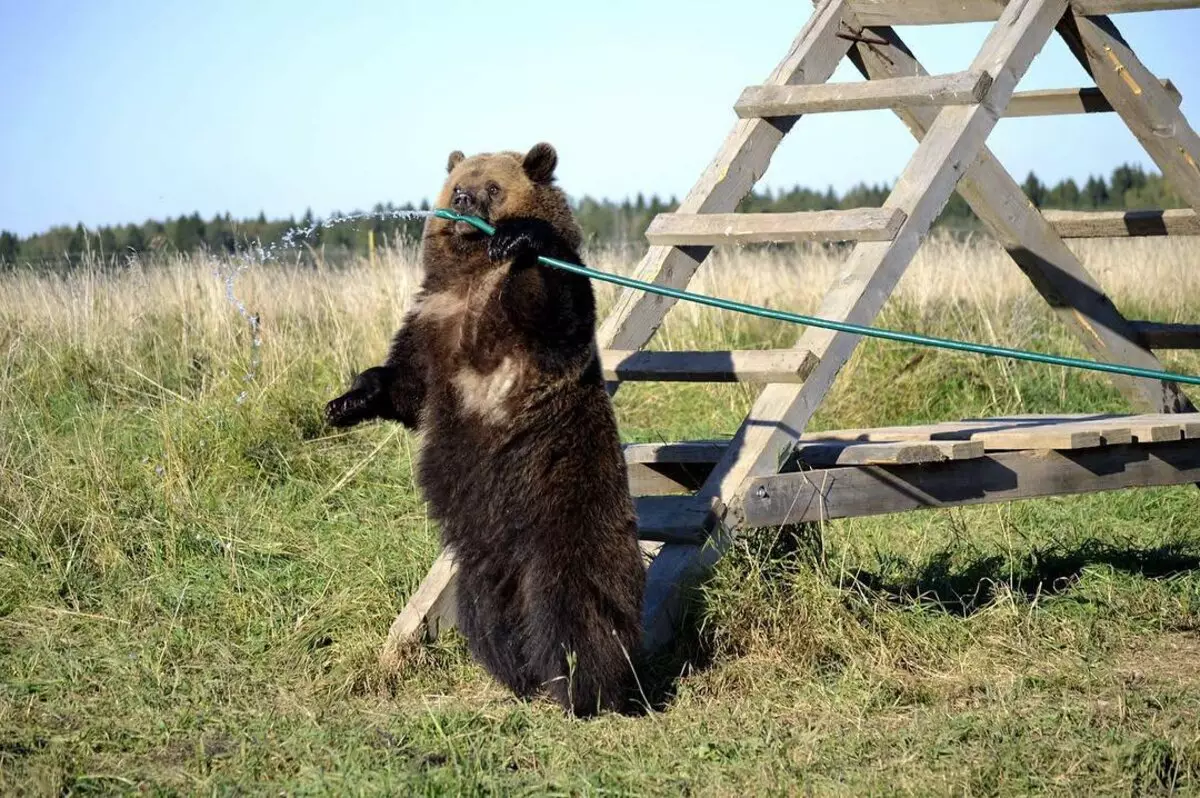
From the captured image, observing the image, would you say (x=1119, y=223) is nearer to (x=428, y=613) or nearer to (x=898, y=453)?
(x=898, y=453)

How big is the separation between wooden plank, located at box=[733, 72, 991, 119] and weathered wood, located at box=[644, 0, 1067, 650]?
8cm

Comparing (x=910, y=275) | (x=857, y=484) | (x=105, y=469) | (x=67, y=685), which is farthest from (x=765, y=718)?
(x=910, y=275)

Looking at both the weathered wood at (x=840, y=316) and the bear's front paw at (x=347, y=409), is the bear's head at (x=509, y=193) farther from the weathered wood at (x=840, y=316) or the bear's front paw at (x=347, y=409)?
the weathered wood at (x=840, y=316)

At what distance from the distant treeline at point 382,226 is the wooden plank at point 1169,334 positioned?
9.20 ft

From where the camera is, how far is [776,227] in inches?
193

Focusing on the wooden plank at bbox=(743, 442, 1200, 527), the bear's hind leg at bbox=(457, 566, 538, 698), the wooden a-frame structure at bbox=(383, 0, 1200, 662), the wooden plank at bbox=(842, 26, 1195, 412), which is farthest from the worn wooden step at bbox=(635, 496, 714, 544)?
the wooden plank at bbox=(842, 26, 1195, 412)

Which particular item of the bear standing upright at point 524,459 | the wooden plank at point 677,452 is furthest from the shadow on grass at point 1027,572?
the bear standing upright at point 524,459

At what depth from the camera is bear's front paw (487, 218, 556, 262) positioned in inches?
166

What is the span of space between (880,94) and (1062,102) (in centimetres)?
160

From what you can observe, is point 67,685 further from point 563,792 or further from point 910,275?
point 910,275

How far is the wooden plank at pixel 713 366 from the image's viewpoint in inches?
184

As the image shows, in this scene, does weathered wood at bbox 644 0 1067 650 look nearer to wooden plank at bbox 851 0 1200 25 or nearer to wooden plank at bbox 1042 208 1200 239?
wooden plank at bbox 851 0 1200 25

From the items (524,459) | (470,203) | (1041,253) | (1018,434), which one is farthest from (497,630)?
(1041,253)

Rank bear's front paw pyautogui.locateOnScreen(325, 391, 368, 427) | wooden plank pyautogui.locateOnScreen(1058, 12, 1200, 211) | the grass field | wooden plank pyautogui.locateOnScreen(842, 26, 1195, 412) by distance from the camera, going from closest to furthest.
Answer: the grass field → bear's front paw pyautogui.locateOnScreen(325, 391, 368, 427) → wooden plank pyautogui.locateOnScreen(1058, 12, 1200, 211) → wooden plank pyautogui.locateOnScreen(842, 26, 1195, 412)
